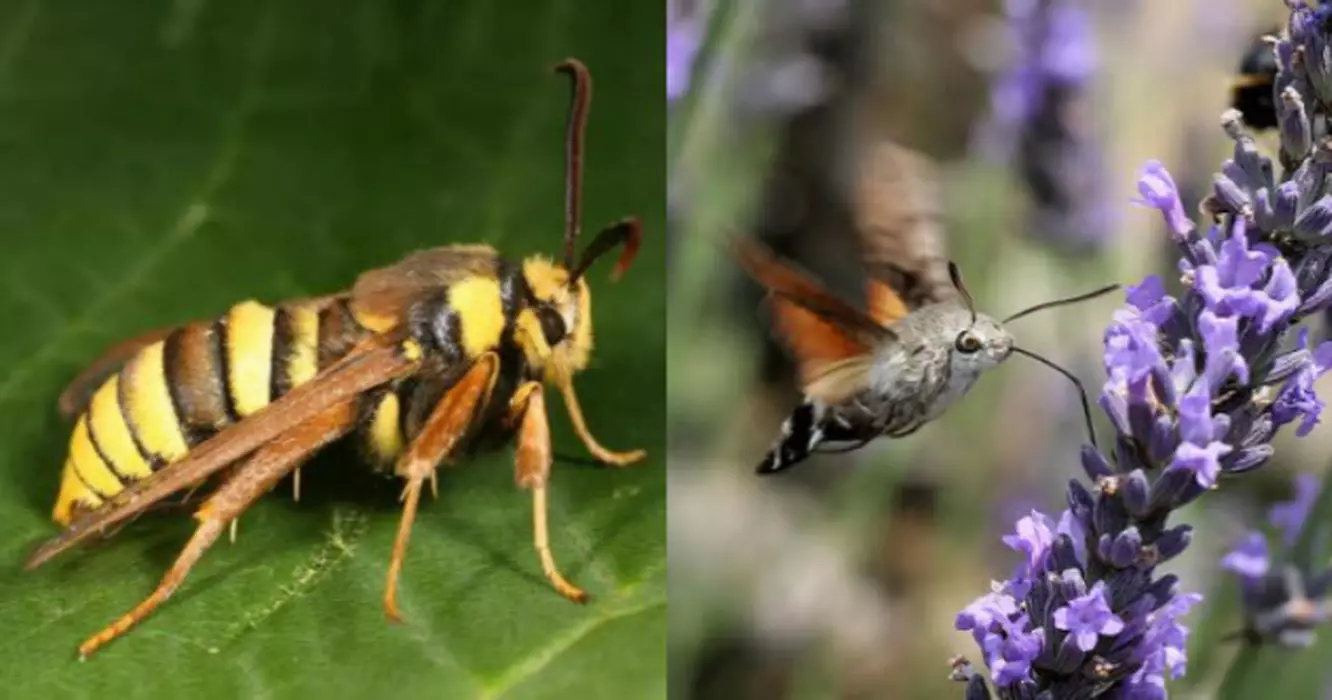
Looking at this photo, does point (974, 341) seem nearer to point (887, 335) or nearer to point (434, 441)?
point (887, 335)

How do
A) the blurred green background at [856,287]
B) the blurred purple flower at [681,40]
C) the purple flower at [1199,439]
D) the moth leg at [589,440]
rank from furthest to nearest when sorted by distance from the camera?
the blurred green background at [856,287], the blurred purple flower at [681,40], the moth leg at [589,440], the purple flower at [1199,439]

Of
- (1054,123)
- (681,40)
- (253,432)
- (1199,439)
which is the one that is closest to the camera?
(1199,439)

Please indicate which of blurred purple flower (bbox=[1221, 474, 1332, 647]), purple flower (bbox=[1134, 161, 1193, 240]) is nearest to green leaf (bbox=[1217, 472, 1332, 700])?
blurred purple flower (bbox=[1221, 474, 1332, 647])

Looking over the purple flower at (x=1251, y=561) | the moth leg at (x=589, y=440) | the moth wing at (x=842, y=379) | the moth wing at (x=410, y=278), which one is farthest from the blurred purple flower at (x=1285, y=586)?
the moth wing at (x=410, y=278)

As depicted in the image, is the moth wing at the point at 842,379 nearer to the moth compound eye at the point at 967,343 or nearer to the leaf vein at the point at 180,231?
the moth compound eye at the point at 967,343

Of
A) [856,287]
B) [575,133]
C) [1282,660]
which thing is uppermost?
[575,133]

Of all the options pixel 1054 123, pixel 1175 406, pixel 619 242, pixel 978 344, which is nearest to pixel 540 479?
pixel 619 242

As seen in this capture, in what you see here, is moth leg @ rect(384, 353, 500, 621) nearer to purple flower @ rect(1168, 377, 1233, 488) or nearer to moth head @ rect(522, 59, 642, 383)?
moth head @ rect(522, 59, 642, 383)
